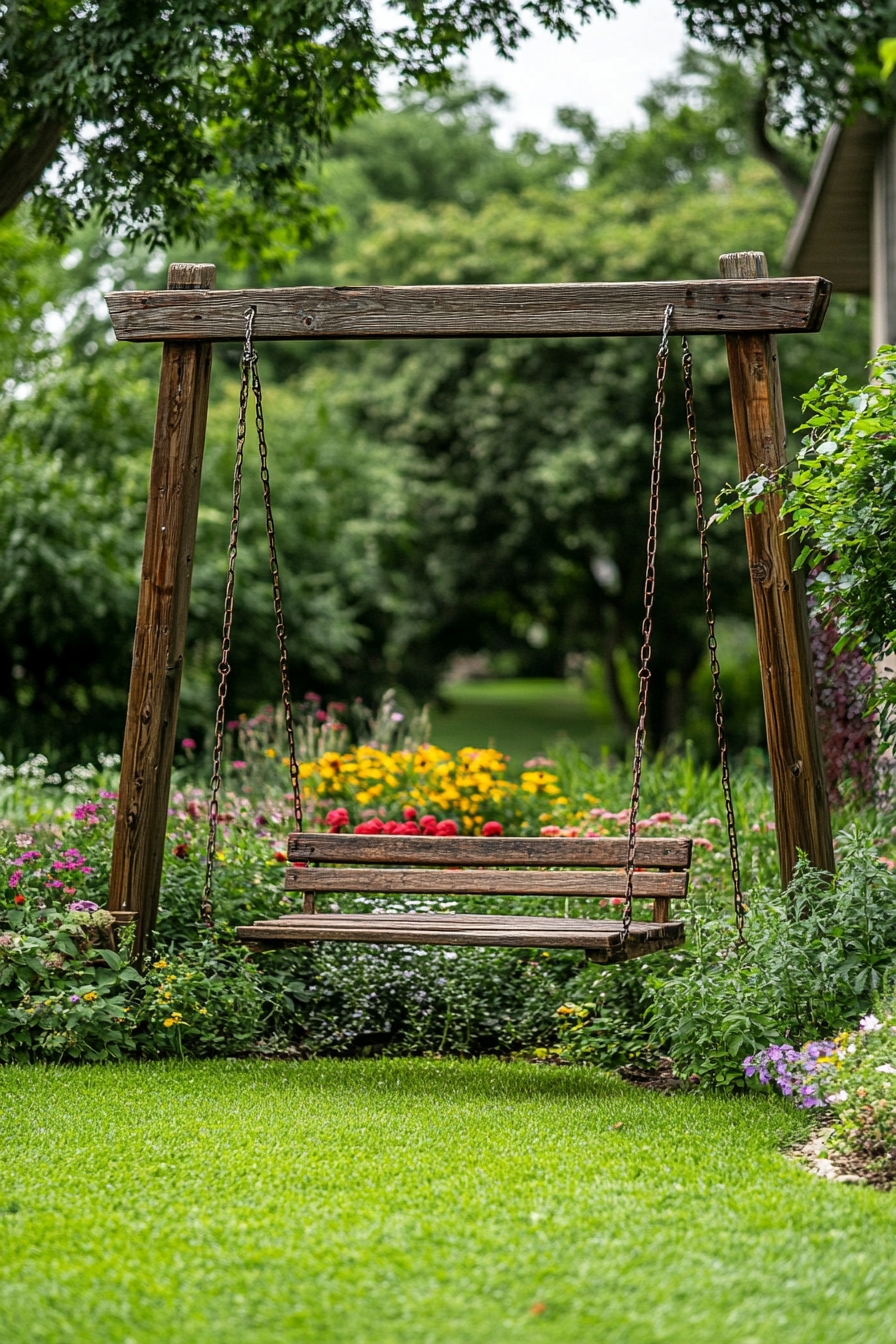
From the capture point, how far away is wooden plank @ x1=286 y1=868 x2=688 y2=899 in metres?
5.14

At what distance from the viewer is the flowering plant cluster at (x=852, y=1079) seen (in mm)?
3831

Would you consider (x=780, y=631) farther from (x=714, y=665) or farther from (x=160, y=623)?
(x=160, y=623)

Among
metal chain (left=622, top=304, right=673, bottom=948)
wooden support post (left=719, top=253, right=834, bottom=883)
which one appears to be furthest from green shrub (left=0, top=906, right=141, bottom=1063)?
wooden support post (left=719, top=253, right=834, bottom=883)

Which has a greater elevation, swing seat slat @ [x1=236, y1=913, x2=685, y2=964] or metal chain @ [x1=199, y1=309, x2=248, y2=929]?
metal chain @ [x1=199, y1=309, x2=248, y2=929]

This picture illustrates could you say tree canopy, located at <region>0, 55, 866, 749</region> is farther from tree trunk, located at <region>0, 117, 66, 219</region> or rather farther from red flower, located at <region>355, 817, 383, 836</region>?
red flower, located at <region>355, 817, 383, 836</region>

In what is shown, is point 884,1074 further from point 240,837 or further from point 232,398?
point 232,398

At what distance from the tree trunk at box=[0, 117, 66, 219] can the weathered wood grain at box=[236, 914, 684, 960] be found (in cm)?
475

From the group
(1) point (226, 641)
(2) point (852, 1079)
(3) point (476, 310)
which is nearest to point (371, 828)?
(1) point (226, 641)

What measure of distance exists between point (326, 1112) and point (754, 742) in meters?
13.3

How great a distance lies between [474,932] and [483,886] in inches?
31.2

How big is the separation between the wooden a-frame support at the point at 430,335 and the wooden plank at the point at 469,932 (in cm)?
77

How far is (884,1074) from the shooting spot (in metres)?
3.90

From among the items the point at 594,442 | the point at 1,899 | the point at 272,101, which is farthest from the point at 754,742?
the point at 1,899

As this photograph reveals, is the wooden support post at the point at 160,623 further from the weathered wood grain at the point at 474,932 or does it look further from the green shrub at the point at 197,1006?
the weathered wood grain at the point at 474,932
